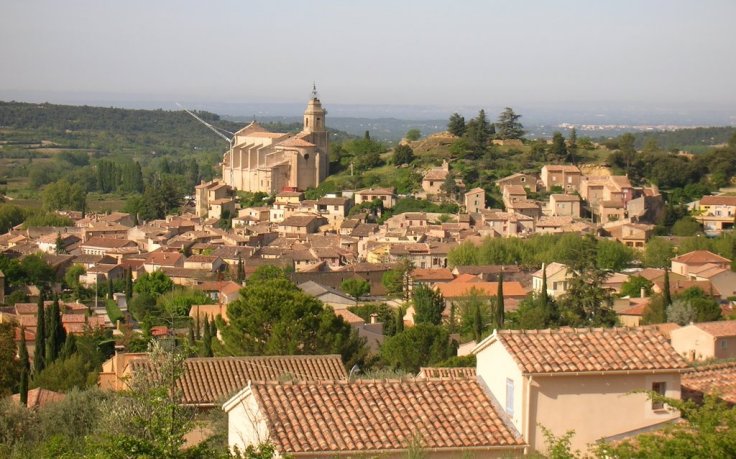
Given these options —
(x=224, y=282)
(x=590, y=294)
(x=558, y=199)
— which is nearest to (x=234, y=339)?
(x=590, y=294)

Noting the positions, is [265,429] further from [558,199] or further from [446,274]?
[558,199]

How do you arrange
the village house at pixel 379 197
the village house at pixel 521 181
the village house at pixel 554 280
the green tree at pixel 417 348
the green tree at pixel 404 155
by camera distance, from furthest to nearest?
the green tree at pixel 404 155 → the village house at pixel 521 181 → the village house at pixel 379 197 → the village house at pixel 554 280 → the green tree at pixel 417 348

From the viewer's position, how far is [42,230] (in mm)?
61875

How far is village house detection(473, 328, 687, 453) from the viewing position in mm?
8625

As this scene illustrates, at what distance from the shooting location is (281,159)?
212 ft

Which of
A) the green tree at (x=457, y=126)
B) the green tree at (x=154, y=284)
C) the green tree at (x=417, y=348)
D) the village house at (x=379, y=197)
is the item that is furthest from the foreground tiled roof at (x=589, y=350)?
the green tree at (x=457, y=126)

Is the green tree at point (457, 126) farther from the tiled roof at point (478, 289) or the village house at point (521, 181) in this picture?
the tiled roof at point (478, 289)

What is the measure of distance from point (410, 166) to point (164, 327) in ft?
97.4

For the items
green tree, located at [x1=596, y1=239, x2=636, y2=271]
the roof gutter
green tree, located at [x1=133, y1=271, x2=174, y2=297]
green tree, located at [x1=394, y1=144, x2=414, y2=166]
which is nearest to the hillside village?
the roof gutter

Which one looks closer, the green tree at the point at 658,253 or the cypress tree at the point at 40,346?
the cypress tree at the point at 40,346

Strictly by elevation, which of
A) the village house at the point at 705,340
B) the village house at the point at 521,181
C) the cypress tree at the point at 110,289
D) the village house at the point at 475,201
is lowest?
the cypress tree at the point at 110,289

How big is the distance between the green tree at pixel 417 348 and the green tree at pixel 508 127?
44.3 meters

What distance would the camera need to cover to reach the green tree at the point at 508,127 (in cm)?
6800

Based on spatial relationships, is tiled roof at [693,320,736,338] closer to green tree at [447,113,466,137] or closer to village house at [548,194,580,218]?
village house at [548,194,580,218]
